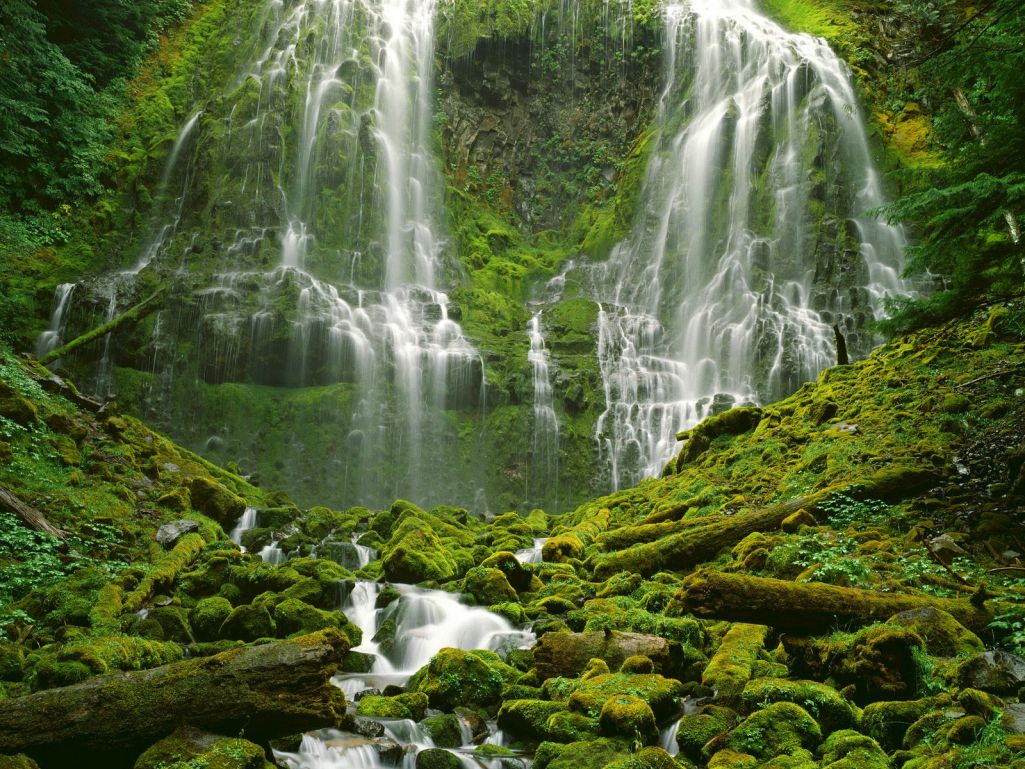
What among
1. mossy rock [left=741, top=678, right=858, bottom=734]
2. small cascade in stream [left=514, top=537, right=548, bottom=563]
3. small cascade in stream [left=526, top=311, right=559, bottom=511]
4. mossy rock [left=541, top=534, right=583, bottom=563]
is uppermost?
small cascade in stream [left=526, top=311, right=559, bottom=511]

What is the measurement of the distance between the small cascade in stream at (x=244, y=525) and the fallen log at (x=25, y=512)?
432 centimetres

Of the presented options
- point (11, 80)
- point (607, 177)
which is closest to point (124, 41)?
point (11, 80)

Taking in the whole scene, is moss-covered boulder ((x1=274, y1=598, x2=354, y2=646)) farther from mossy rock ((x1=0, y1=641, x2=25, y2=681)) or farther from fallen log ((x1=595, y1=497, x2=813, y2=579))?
fallen log ((x1=595, y1=497, x2=813, y2=579))

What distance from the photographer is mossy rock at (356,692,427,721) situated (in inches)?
248

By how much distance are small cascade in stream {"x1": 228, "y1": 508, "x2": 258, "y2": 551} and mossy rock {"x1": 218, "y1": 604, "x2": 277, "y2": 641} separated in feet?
16.0

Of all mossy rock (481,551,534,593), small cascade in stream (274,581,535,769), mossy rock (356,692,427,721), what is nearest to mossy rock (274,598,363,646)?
small cascade in stream (274,581,535,769)

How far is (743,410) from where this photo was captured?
14305mm

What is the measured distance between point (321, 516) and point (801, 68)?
24.9 m

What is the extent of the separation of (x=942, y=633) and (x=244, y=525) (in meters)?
12.2

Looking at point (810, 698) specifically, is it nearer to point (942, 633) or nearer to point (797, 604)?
point (797, 604)

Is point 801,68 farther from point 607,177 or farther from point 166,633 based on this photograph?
point 166,633

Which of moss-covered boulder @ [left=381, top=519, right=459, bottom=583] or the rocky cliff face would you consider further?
the rocky cliff face

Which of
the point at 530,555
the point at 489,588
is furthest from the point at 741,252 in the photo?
the point at 489,588

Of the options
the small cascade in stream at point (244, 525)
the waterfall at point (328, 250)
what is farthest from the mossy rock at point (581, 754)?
the waterfall at point (328, 250)
